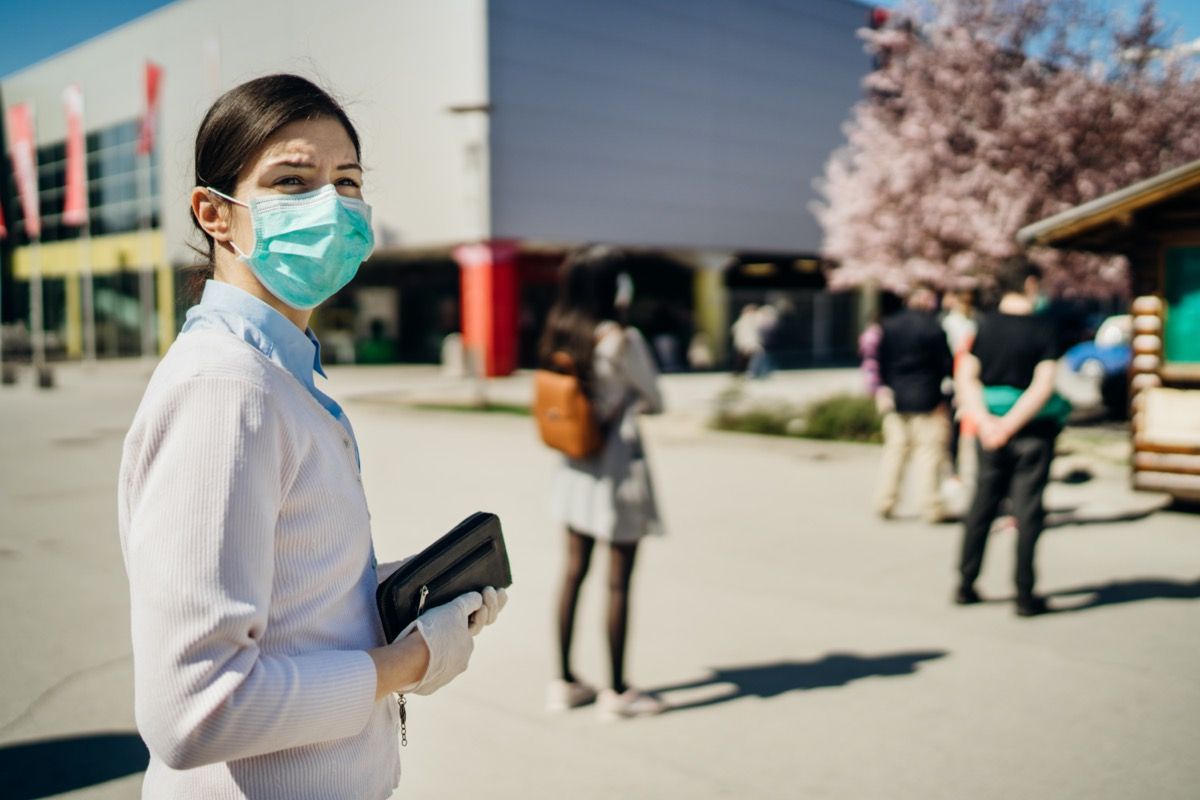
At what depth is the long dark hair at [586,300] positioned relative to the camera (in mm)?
4312

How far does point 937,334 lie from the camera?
26.1 feet

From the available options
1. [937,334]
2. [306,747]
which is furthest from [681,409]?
[306,747]

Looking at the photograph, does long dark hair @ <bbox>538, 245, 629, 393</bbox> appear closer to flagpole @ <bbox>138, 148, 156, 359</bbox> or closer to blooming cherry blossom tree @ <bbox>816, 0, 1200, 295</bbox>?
blooming cherry blossom tree @ <bbox>816, 0, 1200, 295</bbox>

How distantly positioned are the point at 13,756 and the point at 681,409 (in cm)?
1418

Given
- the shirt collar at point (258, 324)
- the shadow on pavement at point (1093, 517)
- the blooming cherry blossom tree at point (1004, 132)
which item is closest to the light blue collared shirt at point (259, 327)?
the shirt collar at point (258, 324)

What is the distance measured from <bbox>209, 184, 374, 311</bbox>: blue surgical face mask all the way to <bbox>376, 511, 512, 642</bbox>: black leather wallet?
0.44 metres

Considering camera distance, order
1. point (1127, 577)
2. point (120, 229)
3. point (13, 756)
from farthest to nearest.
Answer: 1. point (120, 229)
2. point (1127, 577)
3. point (13, 756)

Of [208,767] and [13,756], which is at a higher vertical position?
[208,767]

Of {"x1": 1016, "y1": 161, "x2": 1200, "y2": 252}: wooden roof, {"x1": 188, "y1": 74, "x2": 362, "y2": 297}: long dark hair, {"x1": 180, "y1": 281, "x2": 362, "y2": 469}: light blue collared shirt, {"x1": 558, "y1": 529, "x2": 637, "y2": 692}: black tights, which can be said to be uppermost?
{"x1": 1016, "y1": 161, "x2": 1200, "y2": 252}: wooden roof

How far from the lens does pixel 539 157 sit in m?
26.9

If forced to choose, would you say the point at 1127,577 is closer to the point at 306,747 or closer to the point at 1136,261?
the point at 1136,261

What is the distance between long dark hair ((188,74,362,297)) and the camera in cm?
152

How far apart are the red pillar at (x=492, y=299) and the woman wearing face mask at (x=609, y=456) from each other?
71.9ft

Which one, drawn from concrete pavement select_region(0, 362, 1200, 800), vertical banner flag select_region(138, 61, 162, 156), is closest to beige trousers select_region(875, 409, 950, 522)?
concrete pavement select_region(0, 362, 1200, 800)
